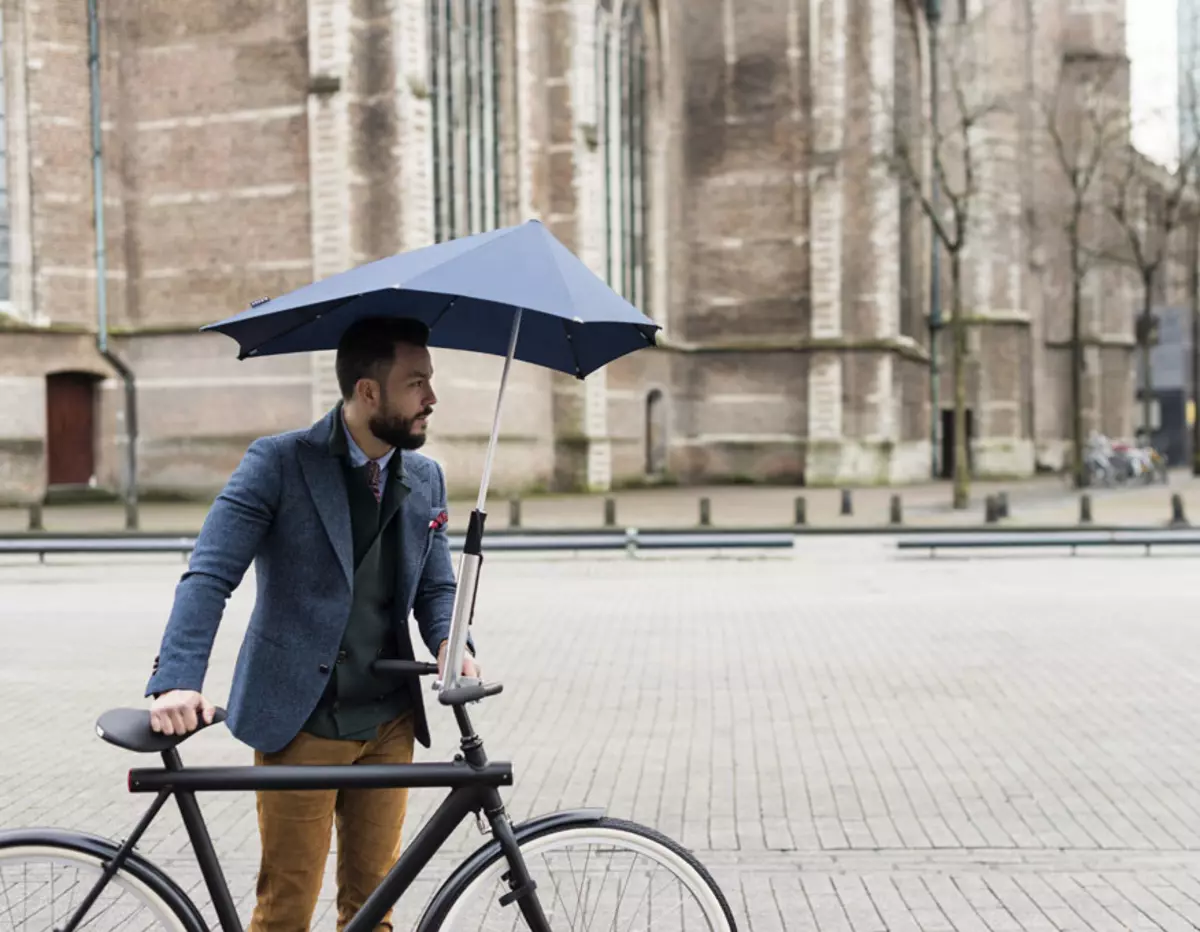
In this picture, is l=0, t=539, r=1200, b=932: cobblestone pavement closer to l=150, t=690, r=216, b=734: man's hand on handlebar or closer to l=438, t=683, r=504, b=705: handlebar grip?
l=438, t=683, r=504, b=705: handlebar grip

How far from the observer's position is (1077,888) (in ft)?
14.8

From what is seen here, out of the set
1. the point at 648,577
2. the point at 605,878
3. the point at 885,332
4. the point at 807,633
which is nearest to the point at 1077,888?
the point at 605,878

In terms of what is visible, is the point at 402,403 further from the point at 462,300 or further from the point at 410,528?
the point at 462,300

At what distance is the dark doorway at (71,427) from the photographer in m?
27.6

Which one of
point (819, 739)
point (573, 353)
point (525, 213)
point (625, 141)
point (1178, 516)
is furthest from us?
point (625, 141)

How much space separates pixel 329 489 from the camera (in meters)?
3.06

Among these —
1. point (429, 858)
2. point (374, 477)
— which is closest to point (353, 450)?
point (374, 477)

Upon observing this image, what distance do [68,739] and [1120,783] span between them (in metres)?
4.88

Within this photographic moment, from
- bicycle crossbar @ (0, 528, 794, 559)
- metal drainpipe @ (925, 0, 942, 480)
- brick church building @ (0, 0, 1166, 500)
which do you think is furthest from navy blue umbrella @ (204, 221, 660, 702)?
metal drainpipe @ (925, 0, 942, 480)

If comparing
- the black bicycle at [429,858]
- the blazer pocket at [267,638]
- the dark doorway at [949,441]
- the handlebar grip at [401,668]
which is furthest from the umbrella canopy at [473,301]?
the dark doorway at [949,441]

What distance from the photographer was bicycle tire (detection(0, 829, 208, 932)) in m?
2.72

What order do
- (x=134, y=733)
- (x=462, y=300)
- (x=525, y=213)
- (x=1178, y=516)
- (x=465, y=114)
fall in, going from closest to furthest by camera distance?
(x=134, y=733), (x=462, y=300), (x=1178, y=516), (x=465, y=114), (x=525, y=213)

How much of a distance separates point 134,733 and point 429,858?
24.8 inches

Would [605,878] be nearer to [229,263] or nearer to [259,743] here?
[259,743]
